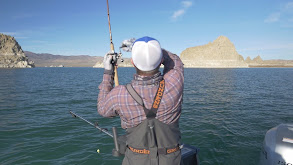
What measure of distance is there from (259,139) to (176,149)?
9.22 m

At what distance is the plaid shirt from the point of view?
2238mm

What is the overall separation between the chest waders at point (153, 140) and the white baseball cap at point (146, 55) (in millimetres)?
281

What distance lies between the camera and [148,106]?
2.26m

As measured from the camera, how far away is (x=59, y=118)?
13.2 meters

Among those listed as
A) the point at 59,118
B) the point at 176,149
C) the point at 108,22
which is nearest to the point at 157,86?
the point at 176,149

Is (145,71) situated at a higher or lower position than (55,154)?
higher

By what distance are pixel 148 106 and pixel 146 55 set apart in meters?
0.65

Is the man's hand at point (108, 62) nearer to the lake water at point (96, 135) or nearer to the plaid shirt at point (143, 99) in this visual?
the plaid shirt at point (143, 99)

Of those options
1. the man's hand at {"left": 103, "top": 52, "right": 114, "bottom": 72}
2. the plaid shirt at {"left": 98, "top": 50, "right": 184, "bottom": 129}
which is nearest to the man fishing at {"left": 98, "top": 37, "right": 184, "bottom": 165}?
the plaid shirt at {"left": 98, "top": 50, "right": 184, "bottom": 129}

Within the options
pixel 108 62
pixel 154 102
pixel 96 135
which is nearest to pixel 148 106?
pixel 154 102

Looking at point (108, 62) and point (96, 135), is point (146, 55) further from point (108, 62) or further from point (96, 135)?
point (96, 135)

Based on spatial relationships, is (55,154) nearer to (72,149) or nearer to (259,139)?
(72,149)

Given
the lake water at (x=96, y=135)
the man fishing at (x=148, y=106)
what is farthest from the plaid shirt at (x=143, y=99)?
the lake water at (x=96, y=135)

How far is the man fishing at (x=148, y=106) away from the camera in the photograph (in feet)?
7.32
